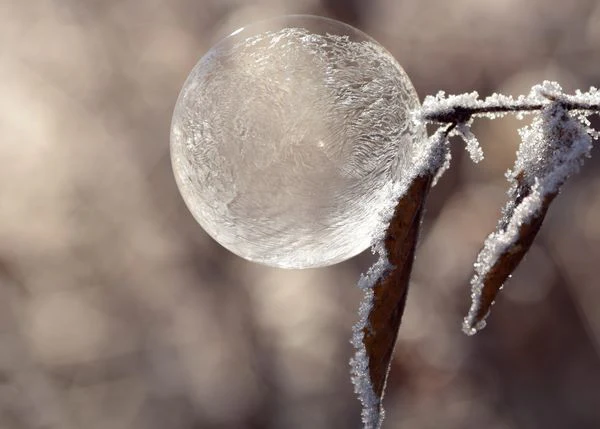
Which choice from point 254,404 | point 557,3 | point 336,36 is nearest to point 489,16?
point 557,3

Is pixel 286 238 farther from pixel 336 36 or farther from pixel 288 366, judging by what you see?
pixel 288 366

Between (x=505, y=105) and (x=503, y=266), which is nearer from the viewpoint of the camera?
(x=503, y=266)

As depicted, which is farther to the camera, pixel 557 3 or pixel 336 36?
pixel 557 3

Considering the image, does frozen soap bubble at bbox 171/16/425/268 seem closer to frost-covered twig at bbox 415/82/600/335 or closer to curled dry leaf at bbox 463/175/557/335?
frost-covered twig at bbox 415/82/600/335

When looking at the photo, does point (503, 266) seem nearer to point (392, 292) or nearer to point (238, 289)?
point (392, 292)

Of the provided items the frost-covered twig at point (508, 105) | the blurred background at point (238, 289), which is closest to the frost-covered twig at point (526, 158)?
the frost-covered twig at point (508, 105)

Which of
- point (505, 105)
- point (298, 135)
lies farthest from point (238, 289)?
point (505, 105)
